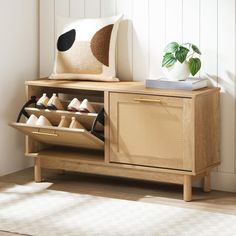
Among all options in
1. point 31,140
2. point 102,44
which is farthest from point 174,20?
point 31,140

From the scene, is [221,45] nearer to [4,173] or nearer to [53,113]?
[53,113]

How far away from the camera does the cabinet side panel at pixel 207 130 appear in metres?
4.13

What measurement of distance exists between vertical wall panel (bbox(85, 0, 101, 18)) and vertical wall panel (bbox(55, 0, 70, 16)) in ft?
0.48

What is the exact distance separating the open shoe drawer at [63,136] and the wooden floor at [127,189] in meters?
0.25

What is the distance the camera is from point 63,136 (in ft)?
14.4

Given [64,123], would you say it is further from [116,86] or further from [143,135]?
[143,135]

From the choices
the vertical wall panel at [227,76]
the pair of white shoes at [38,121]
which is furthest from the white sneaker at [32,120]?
the vertical wall panel at [227,76]

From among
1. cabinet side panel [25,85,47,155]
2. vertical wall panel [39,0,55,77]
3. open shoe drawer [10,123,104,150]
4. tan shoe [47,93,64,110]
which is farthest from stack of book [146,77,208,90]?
vertical wall panel [39,0,55,77]

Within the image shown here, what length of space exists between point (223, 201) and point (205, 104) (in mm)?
560

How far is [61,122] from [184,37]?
893mm

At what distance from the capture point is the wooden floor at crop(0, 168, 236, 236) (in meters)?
4.15

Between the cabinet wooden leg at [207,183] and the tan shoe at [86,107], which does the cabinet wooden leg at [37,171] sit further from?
the cabinet wooden leg at [207,183]

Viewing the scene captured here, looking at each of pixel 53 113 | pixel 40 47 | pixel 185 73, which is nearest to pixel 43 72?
pixel 40 47

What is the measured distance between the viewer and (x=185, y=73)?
4.25 meters
